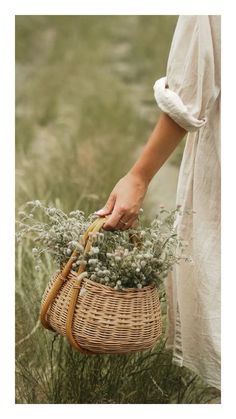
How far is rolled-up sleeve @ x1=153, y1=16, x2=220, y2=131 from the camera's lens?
3.85 ft

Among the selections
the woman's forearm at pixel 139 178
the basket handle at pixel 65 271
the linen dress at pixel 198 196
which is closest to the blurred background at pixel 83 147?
the linen dress at pixel 198 196

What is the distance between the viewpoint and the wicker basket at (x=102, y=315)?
1127 mm

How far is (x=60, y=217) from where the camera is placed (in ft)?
4.09

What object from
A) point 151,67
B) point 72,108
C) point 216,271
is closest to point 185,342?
point 216,271

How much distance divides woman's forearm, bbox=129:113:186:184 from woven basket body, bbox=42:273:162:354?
216mm

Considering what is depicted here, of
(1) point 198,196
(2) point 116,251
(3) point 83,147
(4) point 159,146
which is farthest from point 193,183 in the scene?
(3) point 83,147

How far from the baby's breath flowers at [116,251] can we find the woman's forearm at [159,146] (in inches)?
3.3

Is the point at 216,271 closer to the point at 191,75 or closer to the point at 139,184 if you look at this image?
the point at 139,184

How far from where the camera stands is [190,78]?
1.19m

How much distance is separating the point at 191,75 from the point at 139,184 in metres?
0.22

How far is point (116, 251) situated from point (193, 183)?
0.86 ft

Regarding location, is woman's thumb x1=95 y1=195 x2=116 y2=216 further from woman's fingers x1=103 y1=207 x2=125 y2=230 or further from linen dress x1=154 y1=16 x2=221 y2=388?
linen dress x1=154 y1=16 x2=221 y2=388

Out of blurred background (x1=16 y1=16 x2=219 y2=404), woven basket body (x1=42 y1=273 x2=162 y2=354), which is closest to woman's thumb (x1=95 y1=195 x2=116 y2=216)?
woven basket body (x1=42 y1=273 x2=162 y2=354)

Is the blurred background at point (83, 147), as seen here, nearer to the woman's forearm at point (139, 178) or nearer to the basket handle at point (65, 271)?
the basket handle at point (65, 271)
